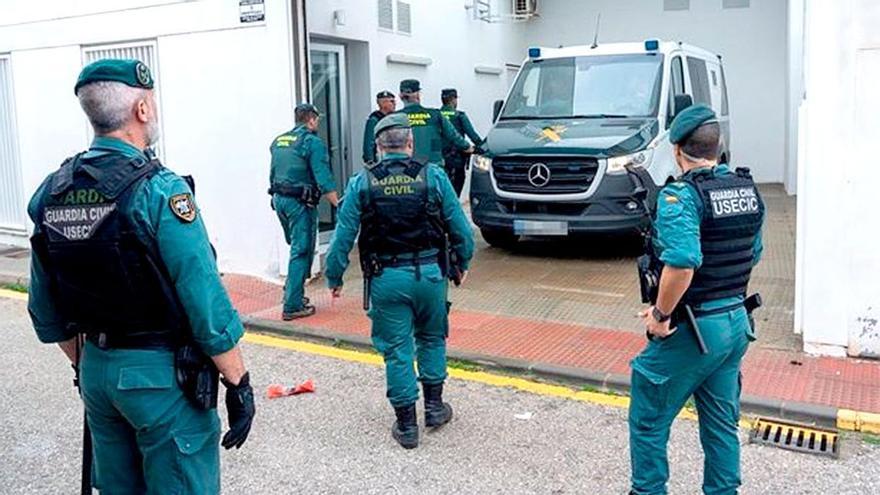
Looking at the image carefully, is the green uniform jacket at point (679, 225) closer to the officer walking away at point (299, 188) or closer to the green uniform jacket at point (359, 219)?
the green uniform jacket at point (359, 219)

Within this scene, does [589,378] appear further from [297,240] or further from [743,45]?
[743,45]

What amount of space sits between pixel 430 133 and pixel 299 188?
2.92 m

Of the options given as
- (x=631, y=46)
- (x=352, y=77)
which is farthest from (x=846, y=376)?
(x=352, y=77)

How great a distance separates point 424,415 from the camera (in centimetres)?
495

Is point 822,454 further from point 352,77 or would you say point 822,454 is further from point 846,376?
point 352,77

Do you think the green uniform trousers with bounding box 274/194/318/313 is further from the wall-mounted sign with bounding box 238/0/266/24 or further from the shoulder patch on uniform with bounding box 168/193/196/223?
the shoulder patch on uniform with bounding box 168/193/196/223

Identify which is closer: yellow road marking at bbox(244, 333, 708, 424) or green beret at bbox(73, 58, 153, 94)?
green beret at bbox(73, 58, 153, 94)

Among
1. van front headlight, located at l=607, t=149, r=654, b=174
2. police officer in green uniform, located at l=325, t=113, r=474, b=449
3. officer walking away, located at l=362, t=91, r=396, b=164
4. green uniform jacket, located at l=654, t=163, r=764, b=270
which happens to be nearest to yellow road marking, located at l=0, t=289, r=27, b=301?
officer walking away, located at l=362, t=91, r=396, b=164

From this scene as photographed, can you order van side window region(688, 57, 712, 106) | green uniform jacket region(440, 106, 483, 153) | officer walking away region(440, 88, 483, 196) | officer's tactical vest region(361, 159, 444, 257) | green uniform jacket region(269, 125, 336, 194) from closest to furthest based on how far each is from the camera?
officer's tactical vest region(361, 159, 444, 257)
green uniform jacket region(269, 125, 336, 194)
van side window region(688, 57, 712, 106)
officer walking away region(440, 88, 483, 196)
green uniform jacket region(440, 106, 483, 153)

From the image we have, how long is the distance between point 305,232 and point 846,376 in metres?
4.34

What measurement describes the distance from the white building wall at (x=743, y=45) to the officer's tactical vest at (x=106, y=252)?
14734mm

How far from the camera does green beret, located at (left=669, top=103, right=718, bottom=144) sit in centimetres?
338

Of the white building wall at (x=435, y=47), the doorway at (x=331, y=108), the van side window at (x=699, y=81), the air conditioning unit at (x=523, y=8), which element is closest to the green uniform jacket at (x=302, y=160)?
the white building wall at (x=435, y=47)

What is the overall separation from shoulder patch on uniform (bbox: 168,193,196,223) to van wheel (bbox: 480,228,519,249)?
7.29m
